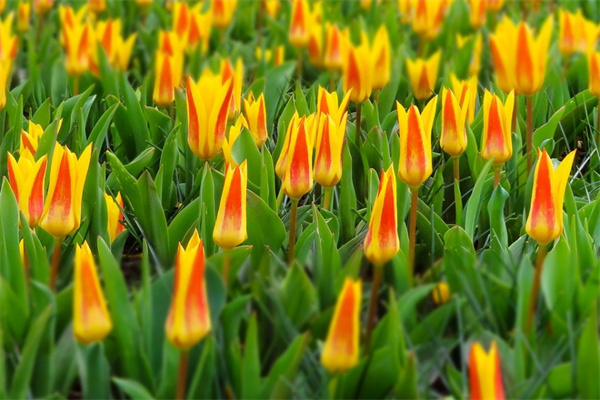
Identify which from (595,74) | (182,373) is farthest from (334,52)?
(182,373)

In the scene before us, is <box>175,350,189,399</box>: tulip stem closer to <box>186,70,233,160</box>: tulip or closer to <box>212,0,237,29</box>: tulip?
<box>186,70,233,160</box>: tulip

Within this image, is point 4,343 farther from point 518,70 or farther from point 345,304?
point 518,70

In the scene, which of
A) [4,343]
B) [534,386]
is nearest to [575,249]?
[534,386]

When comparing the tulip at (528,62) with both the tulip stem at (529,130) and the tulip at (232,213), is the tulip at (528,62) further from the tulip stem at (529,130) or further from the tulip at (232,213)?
the tulip at (232,213)

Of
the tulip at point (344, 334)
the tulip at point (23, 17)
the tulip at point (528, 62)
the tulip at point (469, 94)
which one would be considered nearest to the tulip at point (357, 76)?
the tulip at point (469, 94)

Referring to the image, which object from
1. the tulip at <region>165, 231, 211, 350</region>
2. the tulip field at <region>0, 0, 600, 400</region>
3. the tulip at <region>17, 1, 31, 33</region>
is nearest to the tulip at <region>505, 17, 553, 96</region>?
the tulip field at <region>0, 0, 600, 400</region>

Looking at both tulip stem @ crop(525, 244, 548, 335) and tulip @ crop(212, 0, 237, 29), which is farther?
tulip @ crop(212, 0, 237, 29)
